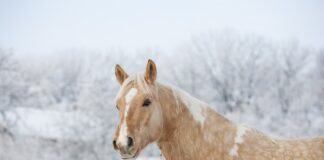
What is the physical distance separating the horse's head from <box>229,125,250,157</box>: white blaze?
31.6 inches

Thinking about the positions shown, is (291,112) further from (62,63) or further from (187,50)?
(62,63)

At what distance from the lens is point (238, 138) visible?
4402 mm

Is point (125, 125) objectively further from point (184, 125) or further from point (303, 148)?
point (303, 148)

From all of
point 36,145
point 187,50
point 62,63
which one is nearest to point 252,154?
point 36,145

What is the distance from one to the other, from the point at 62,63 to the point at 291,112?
39158mm

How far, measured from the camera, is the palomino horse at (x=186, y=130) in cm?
421

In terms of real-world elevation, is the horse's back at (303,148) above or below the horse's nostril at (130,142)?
below

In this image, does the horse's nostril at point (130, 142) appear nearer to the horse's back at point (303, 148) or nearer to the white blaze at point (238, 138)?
the white blaze at point (238, 138)

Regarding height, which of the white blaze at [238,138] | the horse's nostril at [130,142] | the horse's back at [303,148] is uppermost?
the horse's nostril at [130,142]

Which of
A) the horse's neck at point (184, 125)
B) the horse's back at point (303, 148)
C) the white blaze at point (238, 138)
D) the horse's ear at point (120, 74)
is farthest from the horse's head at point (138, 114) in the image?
the horse's back at point (303, 148)

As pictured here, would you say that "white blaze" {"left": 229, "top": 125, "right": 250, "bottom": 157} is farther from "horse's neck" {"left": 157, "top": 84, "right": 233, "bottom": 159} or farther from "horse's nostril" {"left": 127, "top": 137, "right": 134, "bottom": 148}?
"horse's nostril" {"left": 127, "top": 137, "right": 134, "bottom": 148}

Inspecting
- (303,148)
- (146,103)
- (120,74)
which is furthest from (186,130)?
(303,148)

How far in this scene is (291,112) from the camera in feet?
163

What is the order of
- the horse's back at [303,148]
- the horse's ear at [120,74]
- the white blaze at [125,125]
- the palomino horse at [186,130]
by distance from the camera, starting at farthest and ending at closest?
the horse's ear at [120,74], the horse's back at [303,148], the palomino horse at [186,130], the white blaze at [125,125]
